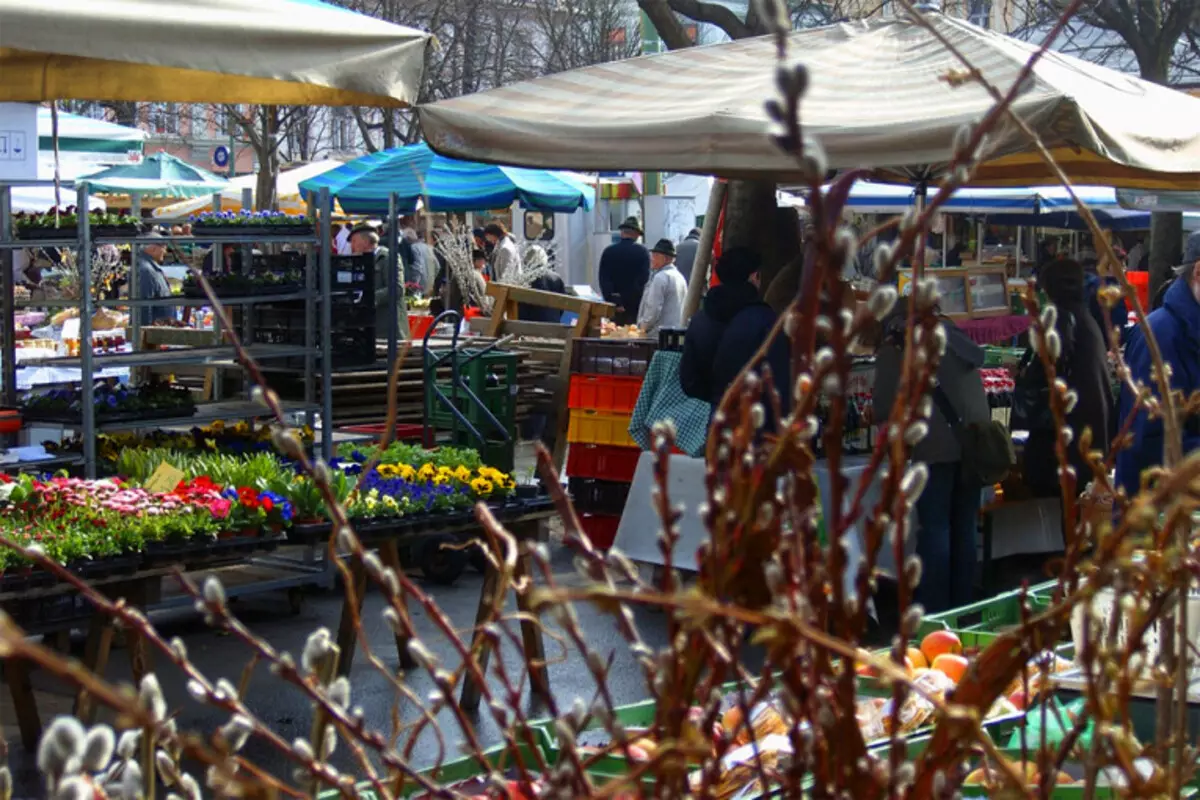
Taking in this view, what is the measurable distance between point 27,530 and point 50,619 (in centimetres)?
34

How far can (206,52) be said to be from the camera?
21.0 ft

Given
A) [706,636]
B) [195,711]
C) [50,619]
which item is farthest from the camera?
[195,711]

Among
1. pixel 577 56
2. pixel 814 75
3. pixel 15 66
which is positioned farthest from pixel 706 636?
pixel 577 56

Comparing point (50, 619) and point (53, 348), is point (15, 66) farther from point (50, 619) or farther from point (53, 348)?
point (53, 348)

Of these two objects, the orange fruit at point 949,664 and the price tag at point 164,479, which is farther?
the price tag at point 164,479

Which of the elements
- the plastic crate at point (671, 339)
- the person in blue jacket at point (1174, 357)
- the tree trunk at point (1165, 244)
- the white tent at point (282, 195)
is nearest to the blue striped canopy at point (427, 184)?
the white tent at point (282, 195)

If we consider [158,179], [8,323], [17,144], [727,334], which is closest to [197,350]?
[8,323]

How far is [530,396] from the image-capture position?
1274cm

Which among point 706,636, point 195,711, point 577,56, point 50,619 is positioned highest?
point 577,56

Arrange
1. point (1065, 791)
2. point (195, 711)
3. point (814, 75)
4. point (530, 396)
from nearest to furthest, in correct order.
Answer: point (1065, 791) → point (195, 711) → point (814, 75) → point (530, 396)

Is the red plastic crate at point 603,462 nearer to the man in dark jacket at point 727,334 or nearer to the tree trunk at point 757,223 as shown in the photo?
the man in dark jacket at point 727,334

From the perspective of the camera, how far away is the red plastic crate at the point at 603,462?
8773 millimetres

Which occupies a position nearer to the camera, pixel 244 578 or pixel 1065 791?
pixel 1065 791

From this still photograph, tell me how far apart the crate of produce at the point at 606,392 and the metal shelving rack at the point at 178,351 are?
148 cm
